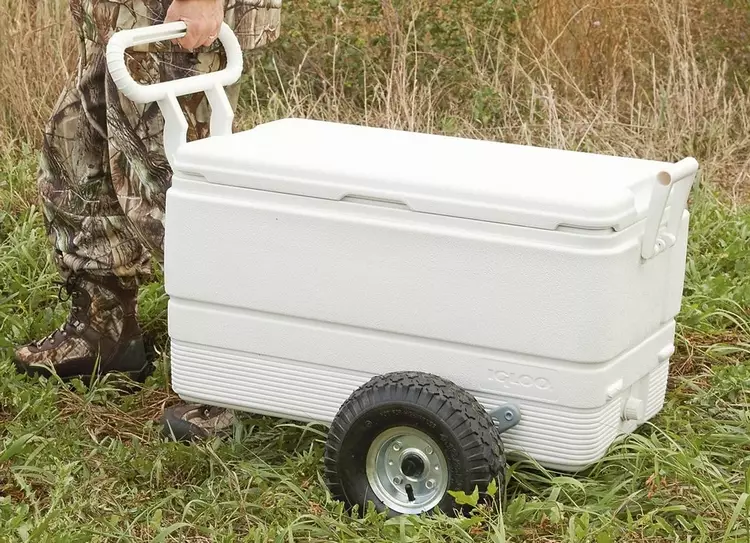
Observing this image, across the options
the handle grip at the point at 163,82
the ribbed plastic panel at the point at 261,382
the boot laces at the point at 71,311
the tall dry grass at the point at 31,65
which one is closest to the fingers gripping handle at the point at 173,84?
the handle grip at the point at 163,82

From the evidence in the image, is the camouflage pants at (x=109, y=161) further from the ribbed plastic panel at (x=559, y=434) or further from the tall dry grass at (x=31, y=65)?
the tall dry grass at (x=31, y=65)

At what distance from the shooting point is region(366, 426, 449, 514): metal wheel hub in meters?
2.66

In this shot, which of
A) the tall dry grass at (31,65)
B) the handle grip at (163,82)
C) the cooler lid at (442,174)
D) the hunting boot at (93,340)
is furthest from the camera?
the tall dry grass at (31,65)

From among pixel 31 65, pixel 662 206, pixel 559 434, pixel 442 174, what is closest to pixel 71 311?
pixel 442 174

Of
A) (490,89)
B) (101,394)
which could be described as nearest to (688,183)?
(101,394)

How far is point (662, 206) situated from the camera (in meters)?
2.62

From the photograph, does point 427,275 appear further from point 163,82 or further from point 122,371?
point 122,371

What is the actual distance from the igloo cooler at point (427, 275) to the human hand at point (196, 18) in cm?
10

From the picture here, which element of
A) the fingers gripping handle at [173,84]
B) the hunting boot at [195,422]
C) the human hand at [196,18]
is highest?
the human hand at [196,18]

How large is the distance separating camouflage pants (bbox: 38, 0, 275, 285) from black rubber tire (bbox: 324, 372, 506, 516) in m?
0.80

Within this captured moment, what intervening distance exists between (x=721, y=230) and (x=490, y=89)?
5.11 feet

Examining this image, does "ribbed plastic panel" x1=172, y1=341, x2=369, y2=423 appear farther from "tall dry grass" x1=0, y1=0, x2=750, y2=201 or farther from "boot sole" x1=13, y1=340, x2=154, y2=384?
"tall dry grass" x1=0, y1=0, x2=750, y2=201

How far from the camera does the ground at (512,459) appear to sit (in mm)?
2656

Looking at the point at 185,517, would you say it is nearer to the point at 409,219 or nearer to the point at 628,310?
the point at 409,219
